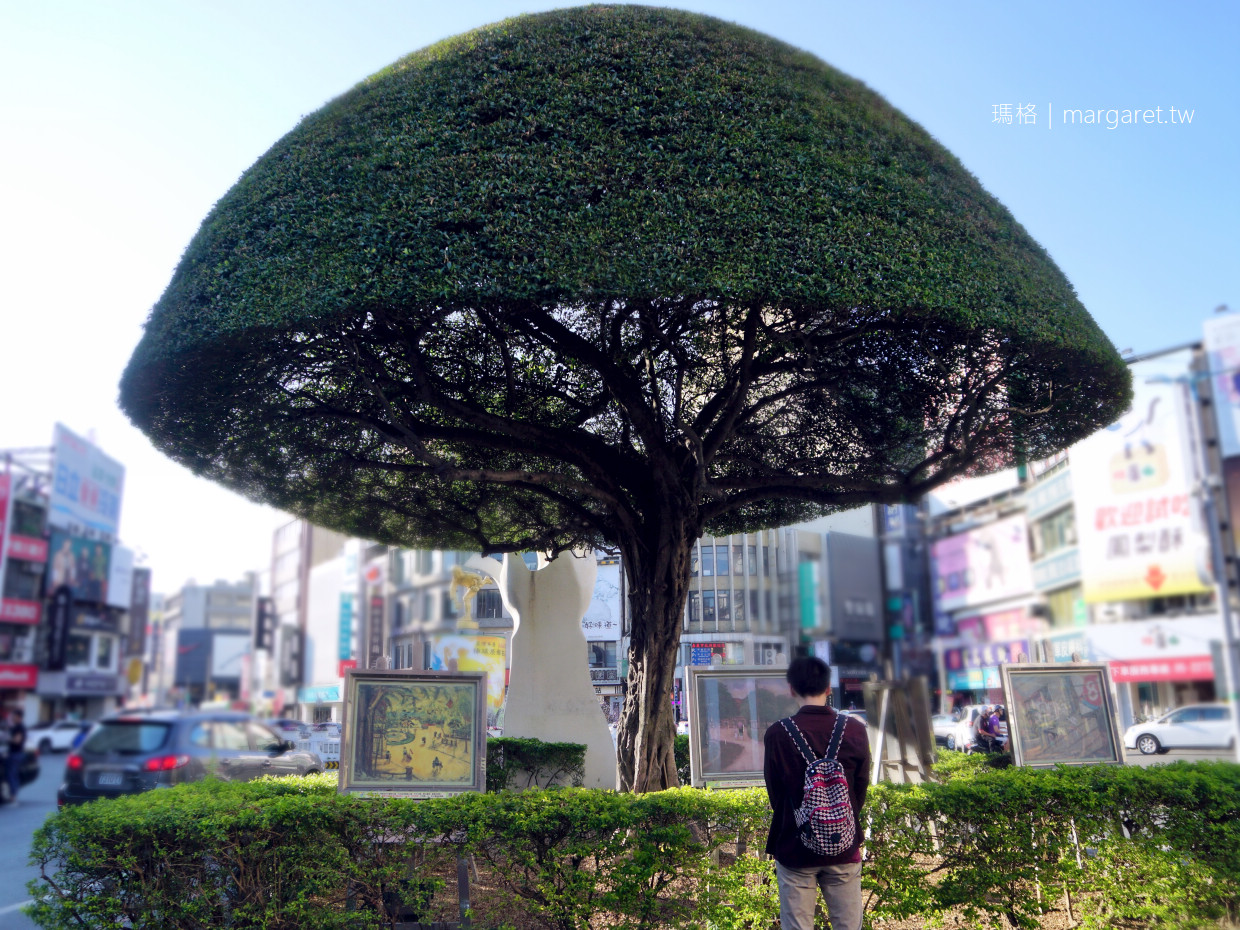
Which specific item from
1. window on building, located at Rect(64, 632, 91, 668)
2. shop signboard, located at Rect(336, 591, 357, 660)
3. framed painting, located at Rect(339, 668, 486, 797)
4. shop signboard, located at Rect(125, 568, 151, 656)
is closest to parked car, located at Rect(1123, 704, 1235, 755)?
framed painting, located at Rect(339, 668, 486, 797)

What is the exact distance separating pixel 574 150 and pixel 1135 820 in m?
4.98

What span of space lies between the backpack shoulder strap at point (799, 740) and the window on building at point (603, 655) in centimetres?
875

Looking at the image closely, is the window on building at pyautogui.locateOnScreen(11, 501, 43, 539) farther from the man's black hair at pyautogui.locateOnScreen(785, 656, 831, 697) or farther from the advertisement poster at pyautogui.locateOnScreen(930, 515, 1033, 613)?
the man's black hair at pyautogui.locateOnScreen(785, 656, 831, 697)

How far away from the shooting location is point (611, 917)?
466 cm

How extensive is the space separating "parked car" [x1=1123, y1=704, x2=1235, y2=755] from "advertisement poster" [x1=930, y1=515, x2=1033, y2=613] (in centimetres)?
1373

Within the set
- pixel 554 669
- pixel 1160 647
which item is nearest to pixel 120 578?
pixel 554 669

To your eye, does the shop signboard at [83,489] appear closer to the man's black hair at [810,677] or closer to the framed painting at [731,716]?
the framed painting at [731,716]

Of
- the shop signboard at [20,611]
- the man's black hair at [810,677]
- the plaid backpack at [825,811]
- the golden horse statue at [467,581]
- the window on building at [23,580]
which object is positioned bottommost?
the plaid backpack at [825,811]

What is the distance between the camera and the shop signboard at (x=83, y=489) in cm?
4806

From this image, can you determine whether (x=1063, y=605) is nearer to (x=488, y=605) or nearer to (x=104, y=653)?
(x=488, y=605)

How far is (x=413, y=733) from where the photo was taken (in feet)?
18.6

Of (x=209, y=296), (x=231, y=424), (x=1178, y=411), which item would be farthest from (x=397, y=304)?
(x=1178, y=411)

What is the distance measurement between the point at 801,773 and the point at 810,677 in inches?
15.0

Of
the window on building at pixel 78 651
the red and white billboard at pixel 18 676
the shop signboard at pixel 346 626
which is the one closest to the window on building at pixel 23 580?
the red and white billboard at pixel 18 676
